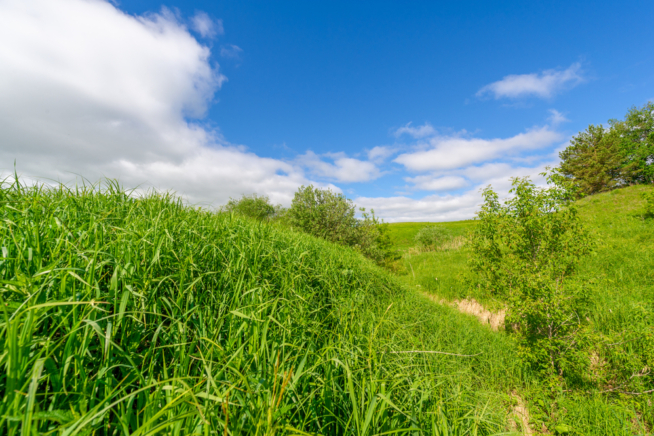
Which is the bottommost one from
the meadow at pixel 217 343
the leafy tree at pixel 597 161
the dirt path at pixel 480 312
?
the dirt path at pixel 480 312

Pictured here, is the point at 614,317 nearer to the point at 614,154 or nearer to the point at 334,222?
the point at 334,222

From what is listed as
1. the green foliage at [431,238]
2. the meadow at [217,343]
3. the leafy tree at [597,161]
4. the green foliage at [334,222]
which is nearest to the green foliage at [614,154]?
the leafy tree at [597,161]

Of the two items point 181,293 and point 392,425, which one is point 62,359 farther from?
point 392,425

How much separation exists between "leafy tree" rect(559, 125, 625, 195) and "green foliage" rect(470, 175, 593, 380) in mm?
46501

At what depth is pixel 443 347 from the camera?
4387 mm

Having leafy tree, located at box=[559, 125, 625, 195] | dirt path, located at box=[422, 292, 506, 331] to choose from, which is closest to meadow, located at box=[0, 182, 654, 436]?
dirt path, located at box=[422, 292, 506, 331]

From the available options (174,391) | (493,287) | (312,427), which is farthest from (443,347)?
(174,391)

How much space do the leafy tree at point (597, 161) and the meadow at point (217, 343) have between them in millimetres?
47453

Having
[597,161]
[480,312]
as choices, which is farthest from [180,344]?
[597,161]

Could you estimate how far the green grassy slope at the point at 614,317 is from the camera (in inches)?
130

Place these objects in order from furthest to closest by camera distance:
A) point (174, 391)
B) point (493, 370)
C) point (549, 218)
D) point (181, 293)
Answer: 1. point (549, 218)
2. point (493, 370)
3. point (181, 293)
4. point (174, 391)

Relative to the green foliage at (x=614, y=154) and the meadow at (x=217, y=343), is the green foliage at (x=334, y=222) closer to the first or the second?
the meadow at (x=217, y=343)

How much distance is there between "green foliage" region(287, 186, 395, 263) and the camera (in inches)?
524

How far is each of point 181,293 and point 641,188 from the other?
93.7 ft
